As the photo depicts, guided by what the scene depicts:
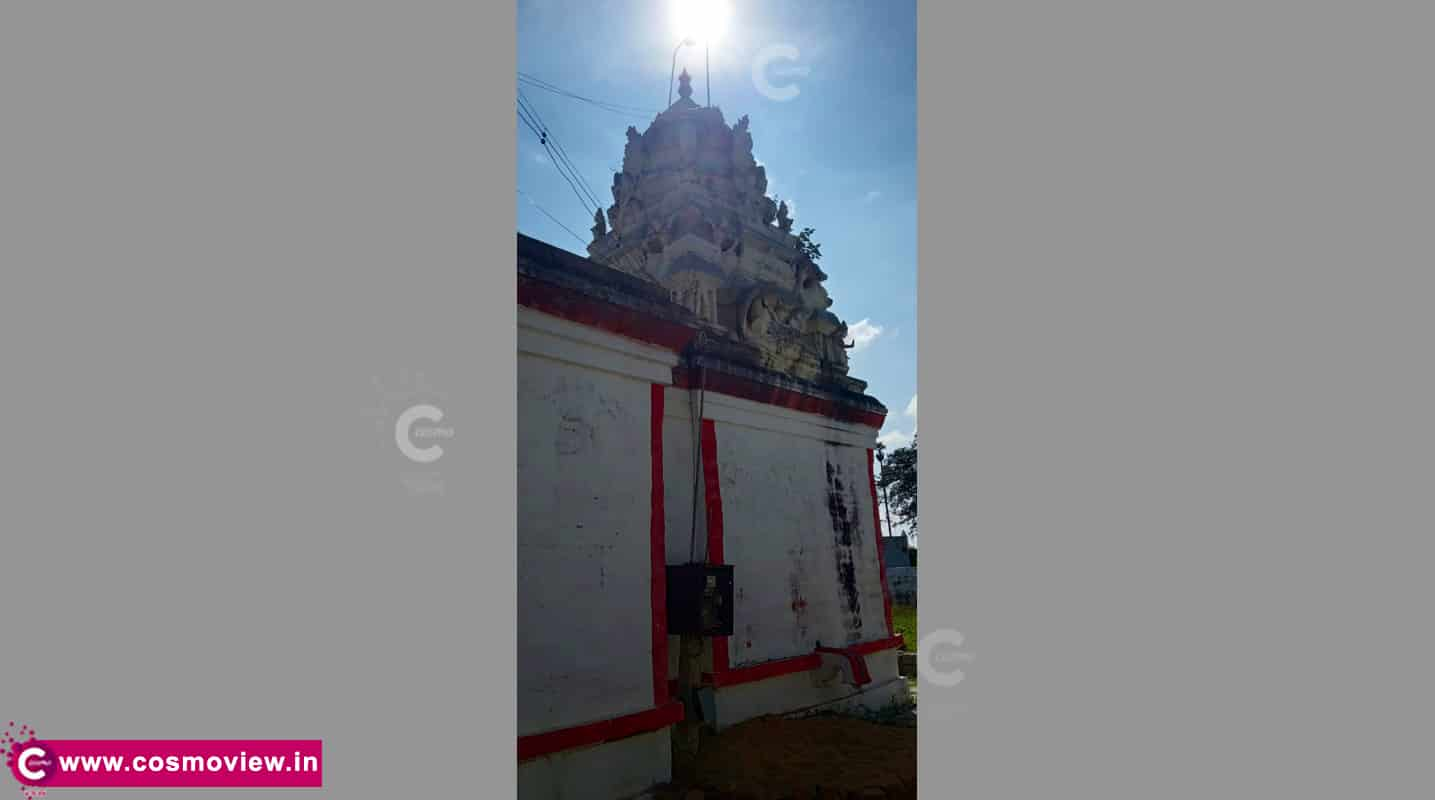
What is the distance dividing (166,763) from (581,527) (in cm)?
268

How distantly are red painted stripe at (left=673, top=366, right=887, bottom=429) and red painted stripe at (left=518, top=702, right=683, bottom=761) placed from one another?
9.89 feet

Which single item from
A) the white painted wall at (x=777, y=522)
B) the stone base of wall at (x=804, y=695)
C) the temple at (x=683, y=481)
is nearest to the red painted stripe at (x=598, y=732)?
the temple at (x=683, y=481)

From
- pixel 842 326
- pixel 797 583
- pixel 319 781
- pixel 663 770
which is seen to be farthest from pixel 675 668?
pixel 842 326

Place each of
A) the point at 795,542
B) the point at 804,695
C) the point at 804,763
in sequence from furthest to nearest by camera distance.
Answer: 1. the point at 795,542
2. the point at 804,695
3. the point at 804,763

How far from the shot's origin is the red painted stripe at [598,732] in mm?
4273

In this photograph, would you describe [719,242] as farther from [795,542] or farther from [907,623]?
[907,623]

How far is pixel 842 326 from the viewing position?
10367 mm

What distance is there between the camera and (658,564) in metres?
5.36

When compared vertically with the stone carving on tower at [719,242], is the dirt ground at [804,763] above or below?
below

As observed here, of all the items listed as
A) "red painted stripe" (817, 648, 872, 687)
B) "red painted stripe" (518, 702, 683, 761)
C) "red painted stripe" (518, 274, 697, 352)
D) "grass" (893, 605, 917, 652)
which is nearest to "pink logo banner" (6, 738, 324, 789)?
"red painted stripe" (518, 702, 683, 761)

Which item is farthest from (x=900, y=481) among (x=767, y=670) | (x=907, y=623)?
(x=767, y=670)

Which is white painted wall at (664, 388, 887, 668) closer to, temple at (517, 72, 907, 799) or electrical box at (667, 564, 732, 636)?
temple at (517, 72, 907, 799)

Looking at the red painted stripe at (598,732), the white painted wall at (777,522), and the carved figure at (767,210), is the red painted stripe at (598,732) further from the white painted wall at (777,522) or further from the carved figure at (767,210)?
the carved figure at (767,210)

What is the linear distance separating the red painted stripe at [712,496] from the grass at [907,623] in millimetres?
7095
